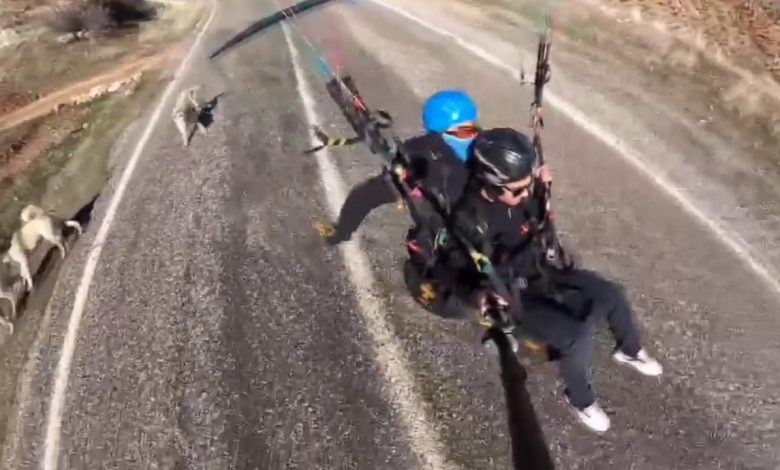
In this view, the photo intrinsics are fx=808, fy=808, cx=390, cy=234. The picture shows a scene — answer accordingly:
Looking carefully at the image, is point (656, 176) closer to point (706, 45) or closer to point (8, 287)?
point (706, 45)

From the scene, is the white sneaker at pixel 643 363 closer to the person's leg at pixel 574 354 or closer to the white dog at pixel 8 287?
the person's leg at pixel 574 354

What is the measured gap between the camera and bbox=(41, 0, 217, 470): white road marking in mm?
7930

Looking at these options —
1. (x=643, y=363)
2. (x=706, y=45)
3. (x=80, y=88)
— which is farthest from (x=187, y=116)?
(x=706, y=45)

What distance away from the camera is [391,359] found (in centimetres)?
848

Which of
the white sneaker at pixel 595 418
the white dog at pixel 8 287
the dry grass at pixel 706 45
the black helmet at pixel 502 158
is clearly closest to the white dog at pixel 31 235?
the white dog at pixel 8 287

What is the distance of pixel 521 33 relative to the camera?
17.8 meters

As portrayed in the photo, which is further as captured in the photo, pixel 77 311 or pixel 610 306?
pixel 77 311

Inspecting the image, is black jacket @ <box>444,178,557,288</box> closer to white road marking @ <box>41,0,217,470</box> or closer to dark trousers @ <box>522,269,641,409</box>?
dark trousers @ <box>522,269,641,409</box>

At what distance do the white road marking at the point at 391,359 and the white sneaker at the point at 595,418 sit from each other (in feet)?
4.27

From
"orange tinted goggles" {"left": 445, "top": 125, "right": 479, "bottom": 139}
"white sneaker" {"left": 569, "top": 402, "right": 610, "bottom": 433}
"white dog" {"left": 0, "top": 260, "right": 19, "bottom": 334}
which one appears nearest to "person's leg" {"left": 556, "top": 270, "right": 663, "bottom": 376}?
"white sneaker" {"left": 569, "top": 402, "right": 610, "bottom": 433}

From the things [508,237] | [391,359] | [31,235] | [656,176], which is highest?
[508,237]

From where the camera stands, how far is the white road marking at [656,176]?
9602 millimetres

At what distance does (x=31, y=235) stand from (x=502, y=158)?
6541mm

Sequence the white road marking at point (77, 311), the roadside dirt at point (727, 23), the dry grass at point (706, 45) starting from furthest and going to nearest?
the roadside dirt at point (727, 23)
the dry grass at point (706, 45)
the white road marking at point (77, 311)
